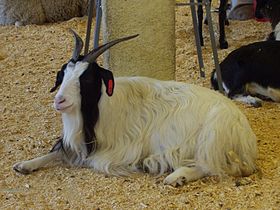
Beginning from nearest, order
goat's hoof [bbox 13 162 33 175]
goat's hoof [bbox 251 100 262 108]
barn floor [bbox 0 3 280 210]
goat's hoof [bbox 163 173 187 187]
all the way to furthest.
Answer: barn floor [bbox 0 3 280 210] < goat's hoof [bbox 163 173 187 187] < goat's hoof [bbox 13 162 33 175] < goat's hoof [bbox 251 100 262 108]

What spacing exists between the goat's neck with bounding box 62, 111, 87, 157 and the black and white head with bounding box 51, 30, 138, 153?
0.02 m

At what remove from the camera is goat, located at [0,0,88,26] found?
22.9 ft

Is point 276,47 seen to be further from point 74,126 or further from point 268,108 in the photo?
point 74,126

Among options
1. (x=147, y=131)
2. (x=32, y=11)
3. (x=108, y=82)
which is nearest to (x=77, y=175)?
(x=147, y=131)

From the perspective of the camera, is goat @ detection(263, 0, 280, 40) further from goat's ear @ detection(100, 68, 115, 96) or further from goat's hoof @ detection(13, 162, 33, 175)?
goat's hoof @ detection(13, 162, 33, 175)

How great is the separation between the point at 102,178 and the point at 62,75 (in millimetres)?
566

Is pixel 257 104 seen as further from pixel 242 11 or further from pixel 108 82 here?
pixel 242 11

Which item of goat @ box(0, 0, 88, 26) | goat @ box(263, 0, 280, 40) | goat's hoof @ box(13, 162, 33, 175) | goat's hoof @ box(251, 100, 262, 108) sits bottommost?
goat's hoof @ box(251, 100, 262, 108)

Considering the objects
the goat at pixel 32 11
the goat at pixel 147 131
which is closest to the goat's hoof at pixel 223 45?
the goat at pixel 32 11

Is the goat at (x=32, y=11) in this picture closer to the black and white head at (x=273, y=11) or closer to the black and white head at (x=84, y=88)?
the black and white head at (x=273, y=11)

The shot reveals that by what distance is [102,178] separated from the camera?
3.15 meters

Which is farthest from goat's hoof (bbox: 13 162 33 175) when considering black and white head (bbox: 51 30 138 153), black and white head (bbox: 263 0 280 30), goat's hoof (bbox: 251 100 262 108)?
black and white head (bbox: 263 0 280 30)

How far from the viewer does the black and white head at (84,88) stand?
2971 mm

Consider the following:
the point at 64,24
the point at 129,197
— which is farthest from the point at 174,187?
the point at 64,24
